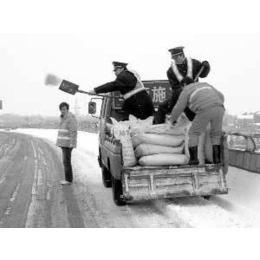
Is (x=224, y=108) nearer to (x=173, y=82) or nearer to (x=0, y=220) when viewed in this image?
(x=173, y=82)

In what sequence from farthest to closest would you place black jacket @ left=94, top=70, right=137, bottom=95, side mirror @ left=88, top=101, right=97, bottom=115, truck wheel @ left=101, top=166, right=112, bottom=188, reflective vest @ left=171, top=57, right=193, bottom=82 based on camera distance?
1. side mirror @ left=88, top=101, right=97, bottom=115
2. truck wheel @ left=101, top=166, right=112, bottom=188
3. black jacket @ left=94, top=70, right=137, bottom=95
4. reflective vest @ left=171, top=57, right=193, bottom=82

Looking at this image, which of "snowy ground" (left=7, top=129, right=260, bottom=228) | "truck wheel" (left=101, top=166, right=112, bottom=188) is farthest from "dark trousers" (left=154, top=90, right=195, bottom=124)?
"truck wheel" (left=101, top=166, right=112, bottom=188)

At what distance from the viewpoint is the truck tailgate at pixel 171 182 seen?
5996 millimetres

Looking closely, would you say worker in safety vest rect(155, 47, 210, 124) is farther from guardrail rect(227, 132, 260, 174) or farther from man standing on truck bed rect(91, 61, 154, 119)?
guardrail rect(227, 132, 260, 174)

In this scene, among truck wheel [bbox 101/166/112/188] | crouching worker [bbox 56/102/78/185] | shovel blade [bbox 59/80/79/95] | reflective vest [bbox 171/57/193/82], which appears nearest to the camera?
reflective vest [bbox 171/57/193/82]

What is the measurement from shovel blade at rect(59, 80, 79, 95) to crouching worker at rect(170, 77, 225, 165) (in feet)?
7.47

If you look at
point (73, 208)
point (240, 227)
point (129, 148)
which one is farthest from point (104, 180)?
point (240, 227)

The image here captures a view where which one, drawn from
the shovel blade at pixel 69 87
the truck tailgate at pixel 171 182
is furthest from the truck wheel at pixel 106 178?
the truck tailgate at pixel 171 182

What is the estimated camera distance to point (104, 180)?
354 inches

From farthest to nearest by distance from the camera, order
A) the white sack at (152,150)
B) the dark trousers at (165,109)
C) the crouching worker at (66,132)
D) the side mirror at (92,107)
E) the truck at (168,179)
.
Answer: the side mirror at (92,107) → the crouching worker at (66,132) → the dark trousers at (165,109) → the white sack at (152,150) → the truck at (168,179)

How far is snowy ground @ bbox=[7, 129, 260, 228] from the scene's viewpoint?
532cm

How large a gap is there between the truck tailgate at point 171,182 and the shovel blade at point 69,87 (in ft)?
8.04

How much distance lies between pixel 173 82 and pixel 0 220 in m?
3.57

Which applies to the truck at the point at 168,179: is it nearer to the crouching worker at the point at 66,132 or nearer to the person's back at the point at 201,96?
the person's back at the point at 201,96
